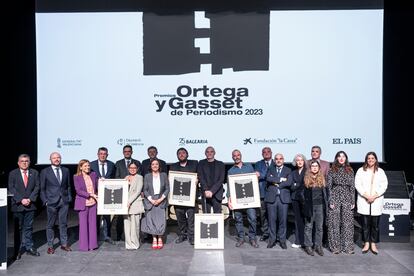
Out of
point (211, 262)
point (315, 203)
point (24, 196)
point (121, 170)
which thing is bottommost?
point (211, 262)

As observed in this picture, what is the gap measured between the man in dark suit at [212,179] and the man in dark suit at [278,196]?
28.9 inches

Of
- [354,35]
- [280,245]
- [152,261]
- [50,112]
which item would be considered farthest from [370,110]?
[50,112]

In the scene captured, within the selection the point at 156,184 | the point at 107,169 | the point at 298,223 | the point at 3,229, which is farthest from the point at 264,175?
the point at 3,229

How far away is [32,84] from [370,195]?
6.63 metres

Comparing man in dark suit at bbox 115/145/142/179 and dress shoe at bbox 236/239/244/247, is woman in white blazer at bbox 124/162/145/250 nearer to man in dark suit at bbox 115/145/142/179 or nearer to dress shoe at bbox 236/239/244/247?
man in dark suit at bbox 115/145/142/179

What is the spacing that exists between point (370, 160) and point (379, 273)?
1754 mm

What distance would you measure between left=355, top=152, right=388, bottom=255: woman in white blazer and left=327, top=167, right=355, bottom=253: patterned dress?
0.76ft

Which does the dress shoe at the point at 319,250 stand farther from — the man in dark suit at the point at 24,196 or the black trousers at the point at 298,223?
the man in dark suit at the point at 24,196

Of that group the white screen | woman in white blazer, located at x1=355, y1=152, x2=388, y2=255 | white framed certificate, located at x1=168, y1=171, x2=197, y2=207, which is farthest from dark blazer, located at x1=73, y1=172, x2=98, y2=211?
woman in white blazer, located at x1=355, y1=152, x2=388, y2=255

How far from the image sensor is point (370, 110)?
9.61 m

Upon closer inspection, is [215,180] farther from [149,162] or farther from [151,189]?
[149,162]

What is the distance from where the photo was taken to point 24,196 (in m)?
7.28

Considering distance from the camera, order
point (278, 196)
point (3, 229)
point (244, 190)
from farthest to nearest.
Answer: point (244, 190)
point (278, 196)
point (3, 229)

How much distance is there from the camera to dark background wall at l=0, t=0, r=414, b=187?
33.2 feet
